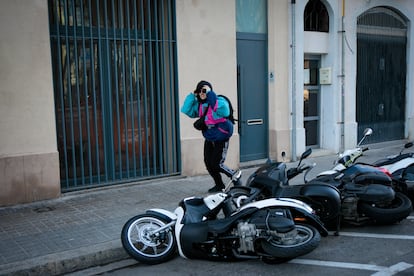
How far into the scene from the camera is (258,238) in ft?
15.3

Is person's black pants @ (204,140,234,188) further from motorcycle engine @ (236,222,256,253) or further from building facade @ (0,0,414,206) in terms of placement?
motorcycle engine @ (236,222,256,253)

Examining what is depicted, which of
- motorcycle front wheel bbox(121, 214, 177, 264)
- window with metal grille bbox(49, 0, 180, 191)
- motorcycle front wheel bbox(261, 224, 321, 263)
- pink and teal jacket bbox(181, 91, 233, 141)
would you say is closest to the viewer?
motorcycle front wheel bbox(261, 224, 321, 263)

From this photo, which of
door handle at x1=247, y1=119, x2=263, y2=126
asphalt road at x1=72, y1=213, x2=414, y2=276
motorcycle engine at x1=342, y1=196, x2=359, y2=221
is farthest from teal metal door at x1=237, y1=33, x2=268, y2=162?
asphalt road at x1=72, y1=213, x2=414, y2=276

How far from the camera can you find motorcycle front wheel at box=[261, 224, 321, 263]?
15.0 ft

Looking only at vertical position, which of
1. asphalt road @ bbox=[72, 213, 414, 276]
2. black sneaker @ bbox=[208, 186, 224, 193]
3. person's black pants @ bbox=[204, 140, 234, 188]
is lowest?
asphalt road @ bbox=[72, 213, 414, 276]

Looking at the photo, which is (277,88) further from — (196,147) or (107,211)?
(107,211)

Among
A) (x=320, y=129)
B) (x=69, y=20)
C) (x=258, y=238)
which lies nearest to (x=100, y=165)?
(x=69, y=20)

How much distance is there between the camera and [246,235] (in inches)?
184

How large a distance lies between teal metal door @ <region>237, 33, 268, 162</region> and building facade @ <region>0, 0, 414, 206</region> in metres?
0.02

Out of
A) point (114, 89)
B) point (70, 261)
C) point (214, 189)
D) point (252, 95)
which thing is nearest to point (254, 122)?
point (252, 95)

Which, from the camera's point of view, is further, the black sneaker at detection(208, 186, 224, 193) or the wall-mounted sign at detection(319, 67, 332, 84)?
the wall-mounted sign at detection(319, 67, 332, 84)

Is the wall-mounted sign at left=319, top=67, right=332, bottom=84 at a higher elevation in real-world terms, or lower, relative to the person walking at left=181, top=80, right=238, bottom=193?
higher

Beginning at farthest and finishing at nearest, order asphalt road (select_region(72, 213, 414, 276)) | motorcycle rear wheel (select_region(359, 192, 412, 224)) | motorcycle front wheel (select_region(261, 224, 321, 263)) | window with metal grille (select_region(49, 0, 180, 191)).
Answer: window with metal grille (select_region(49, 0, 180, 191)) < motorcycle rear wheel (select_region(359, 192, 412, 224)) < asphalt road (select_region(72, 213, 414, 276)) < motorcycle front wheel (select_region(261, 224, 321, 263))

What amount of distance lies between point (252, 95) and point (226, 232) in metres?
5.74
